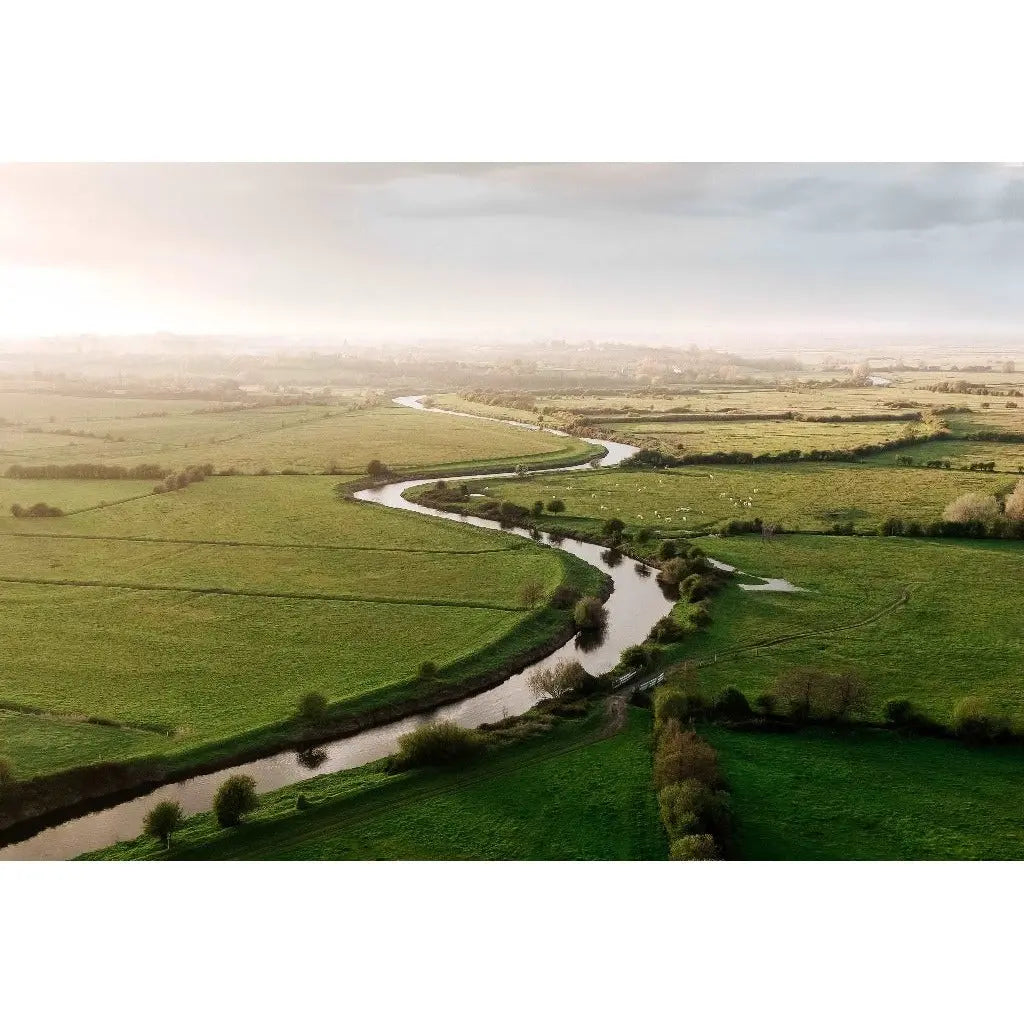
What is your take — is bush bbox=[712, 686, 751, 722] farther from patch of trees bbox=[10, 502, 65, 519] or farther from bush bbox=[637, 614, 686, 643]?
patch of trees bbox=[10, 502, 65, 519]

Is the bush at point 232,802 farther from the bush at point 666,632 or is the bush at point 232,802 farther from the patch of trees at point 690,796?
the bush at point 666,632

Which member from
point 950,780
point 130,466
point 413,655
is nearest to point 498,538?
point 413,655

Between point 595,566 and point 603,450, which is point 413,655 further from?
point 603,450

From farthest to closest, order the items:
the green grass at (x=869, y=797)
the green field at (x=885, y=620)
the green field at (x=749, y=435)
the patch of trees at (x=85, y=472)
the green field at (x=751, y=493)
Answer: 1. the green field at (x=749, y=435)
2. the patch of trees at (x=85, y=472)
3. the green field at (x=751, y=493)
4. the green field at (x=885, y=620)
5. the green grass at (x=869, y=797)

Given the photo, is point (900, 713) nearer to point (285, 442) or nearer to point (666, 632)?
point (666, 632)

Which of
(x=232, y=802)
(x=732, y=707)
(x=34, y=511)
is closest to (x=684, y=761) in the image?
(x=732, y=707)

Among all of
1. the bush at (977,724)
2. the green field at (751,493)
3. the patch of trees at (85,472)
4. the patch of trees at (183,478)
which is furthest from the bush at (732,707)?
the patch of trees at (85,472)
